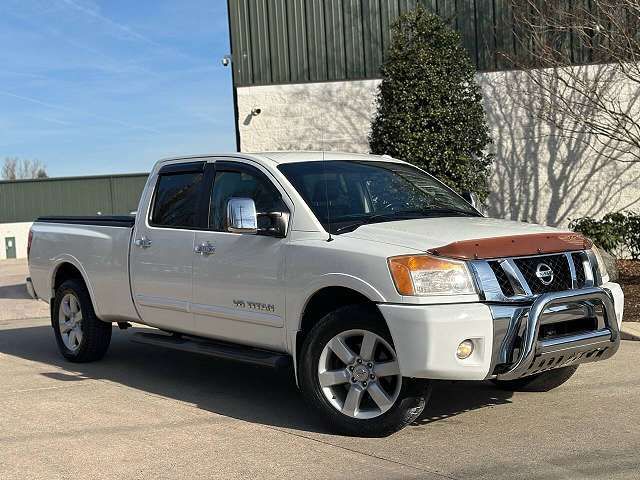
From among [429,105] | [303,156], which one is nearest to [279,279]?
[303,156]

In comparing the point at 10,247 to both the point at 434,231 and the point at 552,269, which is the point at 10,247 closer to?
the point at 434,231

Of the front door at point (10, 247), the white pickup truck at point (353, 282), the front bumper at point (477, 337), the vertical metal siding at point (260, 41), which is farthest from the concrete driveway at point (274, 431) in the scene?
the front door at point (10, 247)

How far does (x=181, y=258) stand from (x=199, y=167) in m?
0.81

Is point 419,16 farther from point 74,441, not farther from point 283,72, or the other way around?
point 74,441

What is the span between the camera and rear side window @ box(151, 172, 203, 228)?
7.01 m

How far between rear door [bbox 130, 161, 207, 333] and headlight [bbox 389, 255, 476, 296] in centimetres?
221

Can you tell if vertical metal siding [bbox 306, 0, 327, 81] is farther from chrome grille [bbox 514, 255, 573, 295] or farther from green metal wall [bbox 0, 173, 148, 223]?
green metal wall [bbox 0, 173, 148, 223]

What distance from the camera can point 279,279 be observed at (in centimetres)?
596

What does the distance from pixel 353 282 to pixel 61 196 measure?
84.8 ft

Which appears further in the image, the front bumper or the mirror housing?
the mirror housing

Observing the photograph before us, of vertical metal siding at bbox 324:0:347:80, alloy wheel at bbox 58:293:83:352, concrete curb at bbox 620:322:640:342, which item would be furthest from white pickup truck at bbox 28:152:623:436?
vertical metal siding at bbox 324:0:347:80

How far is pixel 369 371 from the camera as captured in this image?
5.45 meters

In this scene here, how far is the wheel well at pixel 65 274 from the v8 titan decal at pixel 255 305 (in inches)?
109

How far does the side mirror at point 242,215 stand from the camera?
598 cm
